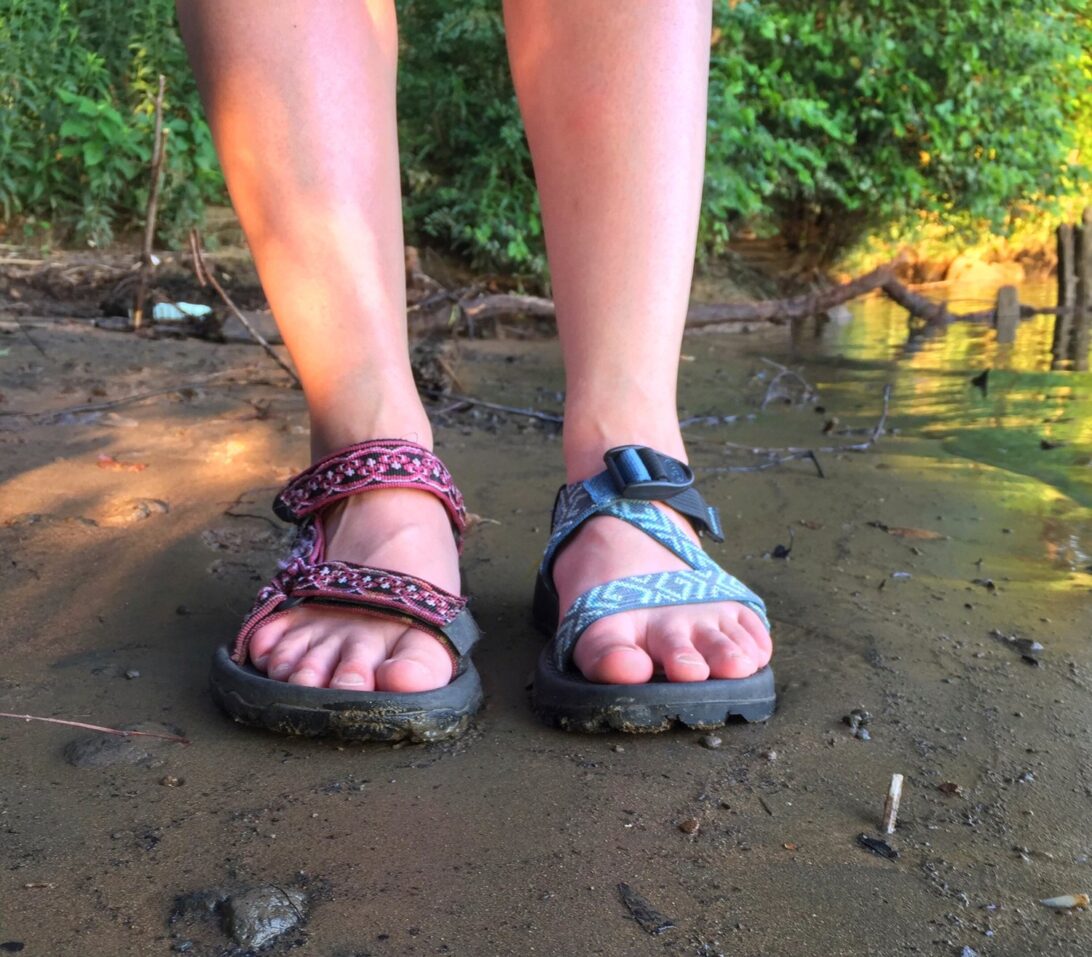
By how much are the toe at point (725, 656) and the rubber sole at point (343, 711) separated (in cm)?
28

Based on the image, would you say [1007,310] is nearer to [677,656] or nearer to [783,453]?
[783,453]

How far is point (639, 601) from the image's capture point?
4.08 feet

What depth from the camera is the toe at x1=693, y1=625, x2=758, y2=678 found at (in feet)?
3.73

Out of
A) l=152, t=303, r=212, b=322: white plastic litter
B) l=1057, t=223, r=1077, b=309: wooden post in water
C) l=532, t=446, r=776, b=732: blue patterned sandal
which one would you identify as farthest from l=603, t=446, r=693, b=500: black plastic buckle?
l=1057, t=223, r=1077, b=309: wooden post in water

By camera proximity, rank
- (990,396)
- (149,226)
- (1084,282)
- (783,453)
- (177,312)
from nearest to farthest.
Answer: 1. (783,453)
2. (990,396)
3. (149,226)
4. (177,312)
5. (1084,282)

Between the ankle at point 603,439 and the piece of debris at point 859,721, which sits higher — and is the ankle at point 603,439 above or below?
above

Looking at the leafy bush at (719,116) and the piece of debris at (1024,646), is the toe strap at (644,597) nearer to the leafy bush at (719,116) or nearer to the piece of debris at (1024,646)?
the piece of debris at (1024,646)

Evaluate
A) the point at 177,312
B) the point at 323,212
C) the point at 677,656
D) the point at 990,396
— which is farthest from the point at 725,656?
the point at 177,312

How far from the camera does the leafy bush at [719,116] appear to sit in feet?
17.7

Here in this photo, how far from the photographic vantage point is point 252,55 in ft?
4.46

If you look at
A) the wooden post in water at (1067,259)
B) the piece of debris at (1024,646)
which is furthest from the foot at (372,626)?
the wooden post in water at (1067,259)

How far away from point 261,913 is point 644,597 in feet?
2.00

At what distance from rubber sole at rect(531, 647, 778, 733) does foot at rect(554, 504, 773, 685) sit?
0.6 inches

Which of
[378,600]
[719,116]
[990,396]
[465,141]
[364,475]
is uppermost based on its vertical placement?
[719,116]
